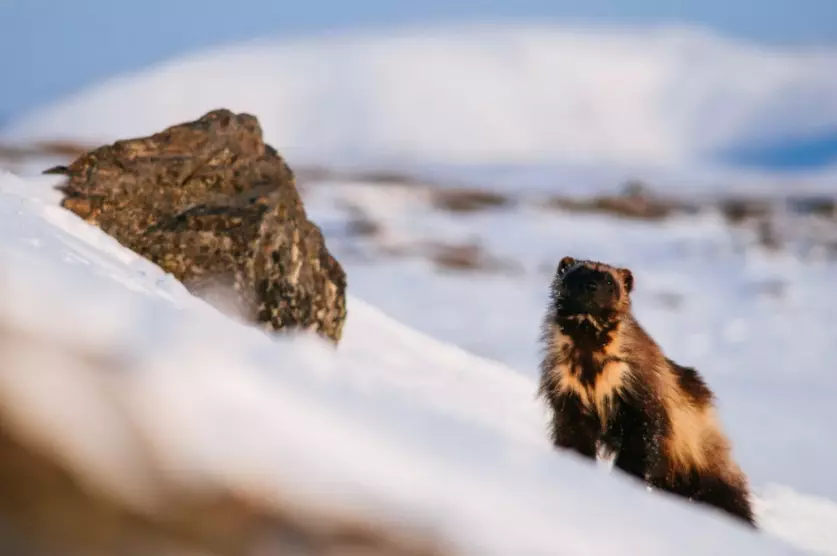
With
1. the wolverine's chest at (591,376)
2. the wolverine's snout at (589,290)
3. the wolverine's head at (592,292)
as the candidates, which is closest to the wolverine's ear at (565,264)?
the wolverine's head at (592,292)

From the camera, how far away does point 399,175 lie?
51750 mm

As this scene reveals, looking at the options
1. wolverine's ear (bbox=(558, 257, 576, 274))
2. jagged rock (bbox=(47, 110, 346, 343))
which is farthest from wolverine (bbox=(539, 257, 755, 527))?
jagged rock (bbox=(47, 110, 346, 343))

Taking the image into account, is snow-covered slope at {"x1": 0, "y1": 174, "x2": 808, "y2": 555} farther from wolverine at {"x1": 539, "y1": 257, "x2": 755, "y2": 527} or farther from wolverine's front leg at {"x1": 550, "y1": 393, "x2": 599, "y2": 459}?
wolverine's front leg at {"x1": 550, "y1": 393, "x2": 599, "y2": 459}

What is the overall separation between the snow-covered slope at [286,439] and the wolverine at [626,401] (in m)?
2.02

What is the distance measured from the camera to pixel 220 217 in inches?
224

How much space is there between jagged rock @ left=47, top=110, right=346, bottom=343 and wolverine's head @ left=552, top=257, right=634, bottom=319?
178cm

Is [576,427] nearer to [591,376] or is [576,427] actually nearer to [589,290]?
[591,376]

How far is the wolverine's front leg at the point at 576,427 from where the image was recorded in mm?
4398

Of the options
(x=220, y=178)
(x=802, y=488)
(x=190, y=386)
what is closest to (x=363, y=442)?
(x=190, y=386)

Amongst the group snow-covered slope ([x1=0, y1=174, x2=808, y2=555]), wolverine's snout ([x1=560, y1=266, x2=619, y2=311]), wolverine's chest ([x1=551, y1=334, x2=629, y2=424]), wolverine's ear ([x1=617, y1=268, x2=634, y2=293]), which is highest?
wolverine's ear ([x1=617, y1=268, x2=634, y2=293])

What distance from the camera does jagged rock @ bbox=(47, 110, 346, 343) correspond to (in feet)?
18.1

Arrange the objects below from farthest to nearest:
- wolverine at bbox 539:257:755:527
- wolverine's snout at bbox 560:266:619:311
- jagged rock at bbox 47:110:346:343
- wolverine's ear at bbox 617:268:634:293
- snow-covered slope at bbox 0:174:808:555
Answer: jagged rock at bbox 47:110:346:343, wolverine's ear at bbox 617:268:634:293, wolverine's snout at bbox 560:266:619:311, wolverine at bbox 539:257:755:527, snow-covered slope at bbox 0:174:808:555

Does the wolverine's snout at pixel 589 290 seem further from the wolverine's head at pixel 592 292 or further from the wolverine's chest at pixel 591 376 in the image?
the wolverine's chest at pixel 591 376

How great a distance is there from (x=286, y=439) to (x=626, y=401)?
2658 mm
